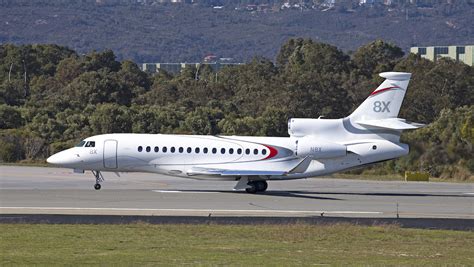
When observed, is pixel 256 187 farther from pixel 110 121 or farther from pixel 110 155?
pixel 110 121

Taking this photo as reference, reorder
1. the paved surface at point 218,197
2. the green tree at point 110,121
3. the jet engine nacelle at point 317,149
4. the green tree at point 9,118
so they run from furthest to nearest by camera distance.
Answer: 1. the green tree at point 9,118
2. the green tree at point 110,121
3. the jet engine nacelle at point 317,149
4. the paved surface at point 218,197

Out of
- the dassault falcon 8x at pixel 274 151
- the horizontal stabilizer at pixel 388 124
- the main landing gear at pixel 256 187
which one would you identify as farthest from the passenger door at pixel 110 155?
the horizontal stabilizer at pixel 388 124

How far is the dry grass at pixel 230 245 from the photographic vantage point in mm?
21734

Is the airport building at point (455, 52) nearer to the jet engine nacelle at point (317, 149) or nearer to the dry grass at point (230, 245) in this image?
the jet engine nacelle at point (317, 149)

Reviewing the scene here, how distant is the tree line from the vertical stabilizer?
6819 mm

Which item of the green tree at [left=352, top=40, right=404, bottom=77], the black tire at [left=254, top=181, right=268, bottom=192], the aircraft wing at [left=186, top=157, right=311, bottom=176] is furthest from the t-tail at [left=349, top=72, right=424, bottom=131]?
A: the green tree at [left=352, top=40, right=404, bottom=77]

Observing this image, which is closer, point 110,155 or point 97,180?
point 110,155

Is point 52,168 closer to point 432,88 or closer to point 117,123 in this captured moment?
point 117,123

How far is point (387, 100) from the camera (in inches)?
1620

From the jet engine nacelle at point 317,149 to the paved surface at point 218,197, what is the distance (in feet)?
5.16

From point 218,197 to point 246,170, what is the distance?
2.89 metres

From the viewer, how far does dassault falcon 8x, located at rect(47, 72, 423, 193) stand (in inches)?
1623

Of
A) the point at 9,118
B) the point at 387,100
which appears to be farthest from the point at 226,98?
the point at 387,100

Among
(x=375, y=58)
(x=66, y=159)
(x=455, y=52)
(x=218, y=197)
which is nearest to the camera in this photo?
(x=218, y=197)
